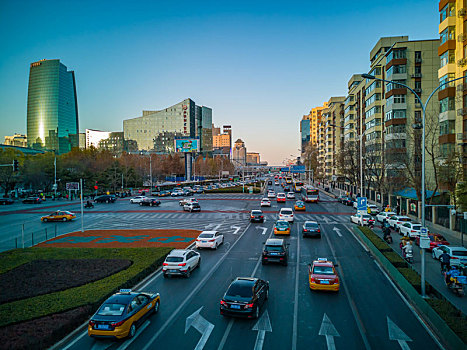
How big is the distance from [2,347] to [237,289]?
26.0ft

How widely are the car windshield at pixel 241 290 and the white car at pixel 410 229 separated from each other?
21.3m

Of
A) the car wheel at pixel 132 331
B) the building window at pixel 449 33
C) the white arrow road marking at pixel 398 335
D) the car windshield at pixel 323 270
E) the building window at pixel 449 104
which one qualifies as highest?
the building window at pixel 449 33

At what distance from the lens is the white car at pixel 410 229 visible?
29.9 meters

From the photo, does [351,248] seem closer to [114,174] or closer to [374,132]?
[374,132]

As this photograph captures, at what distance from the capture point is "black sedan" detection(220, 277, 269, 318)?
13.1 meters

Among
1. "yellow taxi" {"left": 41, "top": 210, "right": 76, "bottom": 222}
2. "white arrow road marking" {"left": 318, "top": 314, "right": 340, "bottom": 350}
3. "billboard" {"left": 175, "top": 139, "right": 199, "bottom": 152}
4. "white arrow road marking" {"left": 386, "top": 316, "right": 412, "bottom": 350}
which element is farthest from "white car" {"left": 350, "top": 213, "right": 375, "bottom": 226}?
"billboard" {"left": 175, "top": 139, "right": 199, "bottom": 152}

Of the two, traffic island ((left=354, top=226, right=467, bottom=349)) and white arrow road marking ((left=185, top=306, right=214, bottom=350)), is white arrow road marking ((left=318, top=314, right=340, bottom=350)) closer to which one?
traffic island ((left=354, top=226, right=467, bottom=349))

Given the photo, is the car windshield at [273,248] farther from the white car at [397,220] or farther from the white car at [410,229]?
the white car at [397,220]

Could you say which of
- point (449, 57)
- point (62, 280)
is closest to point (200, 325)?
point (62, 280)

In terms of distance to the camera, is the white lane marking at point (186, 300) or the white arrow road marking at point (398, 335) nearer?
the white arrow road marking at point (398, 335)

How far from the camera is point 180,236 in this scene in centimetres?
3231

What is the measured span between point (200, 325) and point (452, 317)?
890cm

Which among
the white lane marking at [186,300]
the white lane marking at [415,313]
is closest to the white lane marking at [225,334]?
the white lane marking at [186,300]

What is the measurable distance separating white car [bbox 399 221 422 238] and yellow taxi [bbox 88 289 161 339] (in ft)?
82.0
